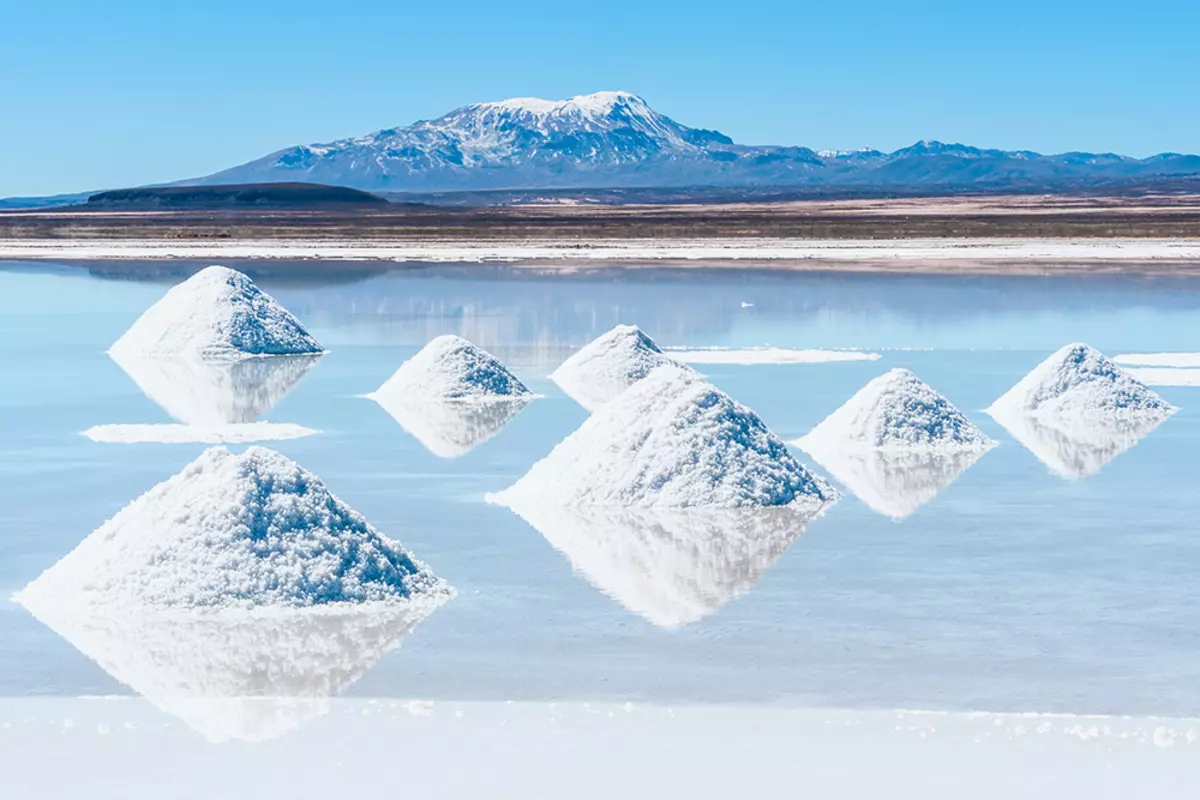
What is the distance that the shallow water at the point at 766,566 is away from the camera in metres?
5.29

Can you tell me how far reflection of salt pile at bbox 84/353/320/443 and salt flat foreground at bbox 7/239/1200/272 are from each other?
63.9ft

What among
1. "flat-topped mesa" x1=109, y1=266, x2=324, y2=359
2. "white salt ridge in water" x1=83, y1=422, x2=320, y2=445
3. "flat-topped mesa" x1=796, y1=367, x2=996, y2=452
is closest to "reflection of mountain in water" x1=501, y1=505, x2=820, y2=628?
"flat-topped mesa" x1=796, y1=367, x2=996, y2=452

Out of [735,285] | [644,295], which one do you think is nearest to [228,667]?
[644,295]

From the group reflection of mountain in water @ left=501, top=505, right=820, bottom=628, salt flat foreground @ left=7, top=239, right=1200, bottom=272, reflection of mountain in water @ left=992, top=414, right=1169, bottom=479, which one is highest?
reflection of mountain in water @ left=501, top=505, right=820, bottom=628

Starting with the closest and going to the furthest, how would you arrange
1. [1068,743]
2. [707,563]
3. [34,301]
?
1. [1068,743]
2. [707,563]
3. [34,301]

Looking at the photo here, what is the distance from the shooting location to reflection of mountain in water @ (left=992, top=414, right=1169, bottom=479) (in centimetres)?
957

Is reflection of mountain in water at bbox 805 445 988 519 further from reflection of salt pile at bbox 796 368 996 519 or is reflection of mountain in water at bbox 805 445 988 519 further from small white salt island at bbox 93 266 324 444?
small white salt island at bbox 93 266 324 444

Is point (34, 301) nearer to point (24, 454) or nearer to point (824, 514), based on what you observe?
point (24, 454)

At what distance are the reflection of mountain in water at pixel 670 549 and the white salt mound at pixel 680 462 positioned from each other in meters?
0.12

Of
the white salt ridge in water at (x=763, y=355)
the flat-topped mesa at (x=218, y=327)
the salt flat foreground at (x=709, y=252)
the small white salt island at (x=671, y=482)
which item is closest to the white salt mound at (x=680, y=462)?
the small white salt island at (x=671, y=482)

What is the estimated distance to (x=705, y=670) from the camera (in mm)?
5398

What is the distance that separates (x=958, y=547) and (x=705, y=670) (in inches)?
86.6

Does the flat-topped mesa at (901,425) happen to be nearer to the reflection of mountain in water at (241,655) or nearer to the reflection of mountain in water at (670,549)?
the reflection of mountain in water at (670,549)

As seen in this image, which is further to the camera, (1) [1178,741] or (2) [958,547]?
(2) [958,547]
